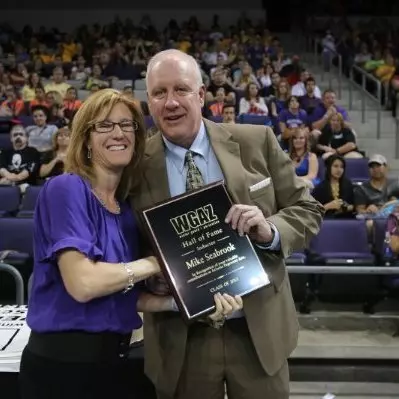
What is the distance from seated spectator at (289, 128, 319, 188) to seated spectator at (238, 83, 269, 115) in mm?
2167

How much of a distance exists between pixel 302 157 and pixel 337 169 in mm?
817

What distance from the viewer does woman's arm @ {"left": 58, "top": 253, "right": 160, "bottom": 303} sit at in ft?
5.28

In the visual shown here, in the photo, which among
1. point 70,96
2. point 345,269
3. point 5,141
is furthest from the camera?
point 70,96

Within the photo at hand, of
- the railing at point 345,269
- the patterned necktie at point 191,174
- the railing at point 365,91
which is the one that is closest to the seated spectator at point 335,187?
the railing at point 345,269

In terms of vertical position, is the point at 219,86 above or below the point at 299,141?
above

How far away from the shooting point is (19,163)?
7.12 m

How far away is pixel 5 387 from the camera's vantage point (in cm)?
225

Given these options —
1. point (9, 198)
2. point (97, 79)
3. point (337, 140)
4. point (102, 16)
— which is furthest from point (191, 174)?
point (102, 16)

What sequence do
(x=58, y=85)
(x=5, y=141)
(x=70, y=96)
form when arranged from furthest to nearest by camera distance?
1. (x=58, y=85)
2. (x=70, y=96)
3. (x=5, y=141)

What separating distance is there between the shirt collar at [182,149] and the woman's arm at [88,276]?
413 mm

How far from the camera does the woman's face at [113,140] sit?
5.64ft

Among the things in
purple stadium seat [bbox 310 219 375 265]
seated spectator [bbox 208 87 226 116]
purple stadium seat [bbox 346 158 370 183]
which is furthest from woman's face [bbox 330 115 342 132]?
purple stadium seat [bbox 310 219 375 265]

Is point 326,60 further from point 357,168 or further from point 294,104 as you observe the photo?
point 357,168

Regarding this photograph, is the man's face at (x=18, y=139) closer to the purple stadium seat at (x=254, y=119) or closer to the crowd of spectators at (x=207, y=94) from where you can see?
the crowd of spectators at (x=207, y=94)
